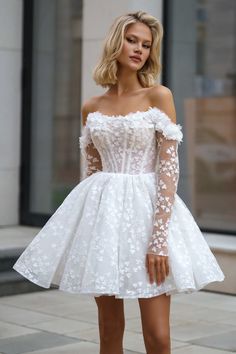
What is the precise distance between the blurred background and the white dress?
165 inches

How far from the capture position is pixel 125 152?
4.37 meters

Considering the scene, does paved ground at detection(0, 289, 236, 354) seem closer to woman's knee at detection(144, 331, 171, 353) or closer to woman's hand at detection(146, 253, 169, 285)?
woman's knee at detection(144, 331, 171, 353)

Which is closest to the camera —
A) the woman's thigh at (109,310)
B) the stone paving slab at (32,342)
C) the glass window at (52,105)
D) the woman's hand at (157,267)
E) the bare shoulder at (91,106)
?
the woman's hand at (157,267)

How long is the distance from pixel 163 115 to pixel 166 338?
1.09 m

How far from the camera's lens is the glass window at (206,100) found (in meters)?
9.45

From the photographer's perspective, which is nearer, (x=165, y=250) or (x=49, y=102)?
(x=165, y=250)

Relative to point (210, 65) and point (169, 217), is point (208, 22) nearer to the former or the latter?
point (210, 65)

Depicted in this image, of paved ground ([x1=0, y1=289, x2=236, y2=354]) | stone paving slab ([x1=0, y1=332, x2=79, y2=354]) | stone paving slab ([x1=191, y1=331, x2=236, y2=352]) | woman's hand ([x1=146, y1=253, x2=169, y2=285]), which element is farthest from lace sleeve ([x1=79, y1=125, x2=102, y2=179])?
stone paving slab ([x1=191, y1=331, x2=236, y2=352])

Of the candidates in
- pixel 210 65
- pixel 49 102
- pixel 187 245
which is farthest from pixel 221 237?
pixel 187 245

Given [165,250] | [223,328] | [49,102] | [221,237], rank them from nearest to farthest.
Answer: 1. [165,250]
2. [223,328]
3. [221,237]
4. [49,102]

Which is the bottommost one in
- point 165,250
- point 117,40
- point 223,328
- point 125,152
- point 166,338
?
point 223,328

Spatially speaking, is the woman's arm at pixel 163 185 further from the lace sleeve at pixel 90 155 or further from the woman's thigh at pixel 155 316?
the lace sleeve at pixel 90 155

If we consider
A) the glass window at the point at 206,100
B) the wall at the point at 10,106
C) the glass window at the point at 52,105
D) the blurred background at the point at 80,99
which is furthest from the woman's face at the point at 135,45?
the wall at the point at 10,106

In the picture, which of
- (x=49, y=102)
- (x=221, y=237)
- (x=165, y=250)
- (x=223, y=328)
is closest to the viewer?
(x=165, y=250)
